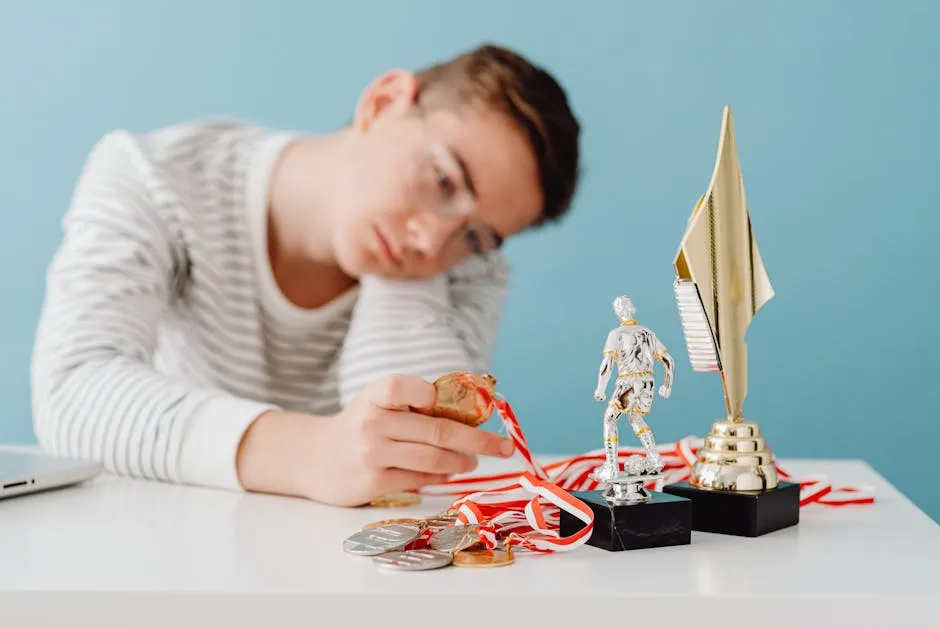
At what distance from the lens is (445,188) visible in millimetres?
1231

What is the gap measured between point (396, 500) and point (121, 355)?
16.2 inches

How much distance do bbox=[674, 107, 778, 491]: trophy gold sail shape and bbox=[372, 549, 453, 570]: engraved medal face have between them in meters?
0.19

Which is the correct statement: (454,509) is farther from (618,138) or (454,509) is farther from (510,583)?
(618,138)

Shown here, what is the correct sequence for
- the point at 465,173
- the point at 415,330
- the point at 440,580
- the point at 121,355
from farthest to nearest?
the point at 415,330 < the point at 465,173 < the point at 121,355 < the point at 440,580

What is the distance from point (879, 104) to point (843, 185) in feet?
0.51

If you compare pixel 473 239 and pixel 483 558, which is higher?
pixel 473 239

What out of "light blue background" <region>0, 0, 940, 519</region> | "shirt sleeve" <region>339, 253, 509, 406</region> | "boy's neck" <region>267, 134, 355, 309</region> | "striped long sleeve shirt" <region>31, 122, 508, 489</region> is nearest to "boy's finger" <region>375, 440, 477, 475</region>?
"striped long sleeve shirt" <region>31, 122, 508, 489</region>

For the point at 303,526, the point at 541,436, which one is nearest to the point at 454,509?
the point at 303,526

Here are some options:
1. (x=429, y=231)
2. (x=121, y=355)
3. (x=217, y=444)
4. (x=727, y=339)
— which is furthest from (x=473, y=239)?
(x=727, y=339)

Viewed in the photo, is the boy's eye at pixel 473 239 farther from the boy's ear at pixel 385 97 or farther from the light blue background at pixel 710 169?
the light blue background at pixel 710 169

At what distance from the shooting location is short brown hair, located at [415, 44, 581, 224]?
1262mm

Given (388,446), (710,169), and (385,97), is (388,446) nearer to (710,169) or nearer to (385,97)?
(385,97)

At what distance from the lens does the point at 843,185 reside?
1.67 metres

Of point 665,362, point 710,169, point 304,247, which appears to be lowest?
point 665,362
